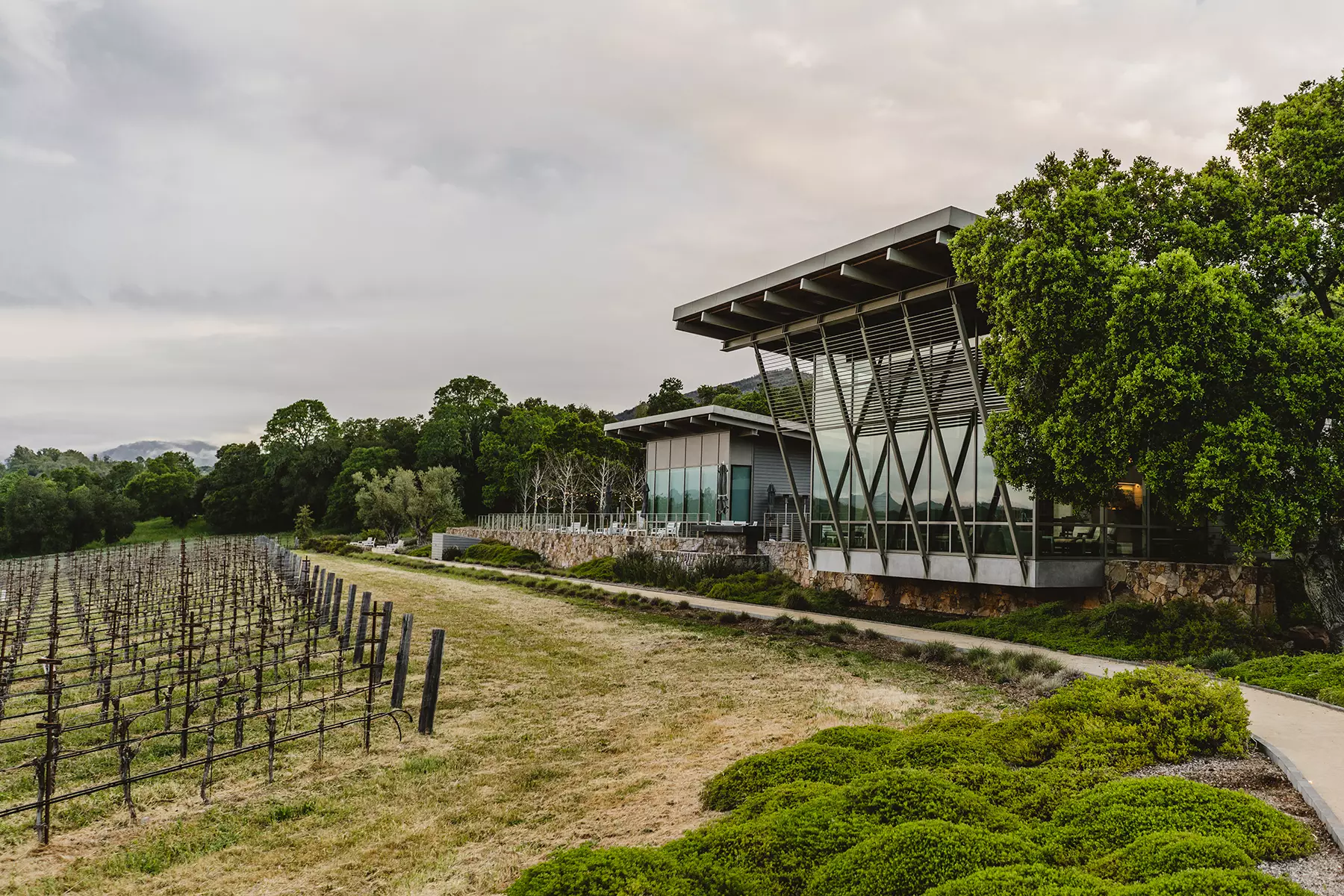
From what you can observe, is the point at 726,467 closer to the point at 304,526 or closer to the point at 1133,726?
the point at 1133,726

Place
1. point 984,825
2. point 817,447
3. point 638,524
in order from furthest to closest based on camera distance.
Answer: point 638,524, point 817,447, point 984,825

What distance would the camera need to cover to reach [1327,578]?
482 inches

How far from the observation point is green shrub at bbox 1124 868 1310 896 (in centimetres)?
345

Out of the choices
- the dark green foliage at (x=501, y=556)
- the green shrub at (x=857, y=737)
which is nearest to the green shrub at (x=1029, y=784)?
the green shrub at (x=857, y=737)

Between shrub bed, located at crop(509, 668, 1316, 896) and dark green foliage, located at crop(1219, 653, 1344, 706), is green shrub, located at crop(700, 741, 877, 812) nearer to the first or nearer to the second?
shrub bed, located at crop(509, 668, 1316, 896)

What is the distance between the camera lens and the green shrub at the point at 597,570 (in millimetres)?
30156

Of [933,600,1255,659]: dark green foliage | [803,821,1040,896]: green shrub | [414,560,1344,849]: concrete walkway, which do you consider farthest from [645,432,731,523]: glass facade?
[803,821,1040,896]: green shrub

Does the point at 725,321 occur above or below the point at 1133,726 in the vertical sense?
above

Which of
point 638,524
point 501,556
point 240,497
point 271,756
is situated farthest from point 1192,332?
point 240,497

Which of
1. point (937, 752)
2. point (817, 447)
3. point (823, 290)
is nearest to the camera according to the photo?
point (937, 752)

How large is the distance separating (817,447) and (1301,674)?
465 inches

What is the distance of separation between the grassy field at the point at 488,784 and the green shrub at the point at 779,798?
23.3 inches

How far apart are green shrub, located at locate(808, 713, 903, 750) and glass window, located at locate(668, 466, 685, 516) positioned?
28772mm

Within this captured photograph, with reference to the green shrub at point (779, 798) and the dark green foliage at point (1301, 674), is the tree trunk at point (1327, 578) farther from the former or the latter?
the green shrub at point (779, 798)
